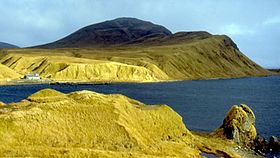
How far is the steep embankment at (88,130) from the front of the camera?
120ft

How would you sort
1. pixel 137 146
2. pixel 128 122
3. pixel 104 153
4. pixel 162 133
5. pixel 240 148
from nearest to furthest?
1. pixel 104 153
2. pixel 137 146
3. pixel 128 122
4. pixel 162 133
5. pixel 240 148

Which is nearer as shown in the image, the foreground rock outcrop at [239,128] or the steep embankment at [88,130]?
the steep embankment at [88,130]

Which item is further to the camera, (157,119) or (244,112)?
(244,112)

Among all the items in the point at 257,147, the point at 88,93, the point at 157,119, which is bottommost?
the point at 257,147

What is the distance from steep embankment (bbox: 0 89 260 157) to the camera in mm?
36531

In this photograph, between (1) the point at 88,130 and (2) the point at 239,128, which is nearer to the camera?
(1) the point at 88,130

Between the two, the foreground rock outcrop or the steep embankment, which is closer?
the steep embankment

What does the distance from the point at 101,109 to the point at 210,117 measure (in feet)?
183

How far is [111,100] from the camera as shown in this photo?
4462 centimetres

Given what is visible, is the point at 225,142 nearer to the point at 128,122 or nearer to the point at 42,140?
the point at 128,122

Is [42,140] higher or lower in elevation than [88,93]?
lower

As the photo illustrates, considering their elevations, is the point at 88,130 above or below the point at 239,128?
above

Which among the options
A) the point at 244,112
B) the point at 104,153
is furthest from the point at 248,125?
the point at 104,153

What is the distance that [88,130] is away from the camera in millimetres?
40625
